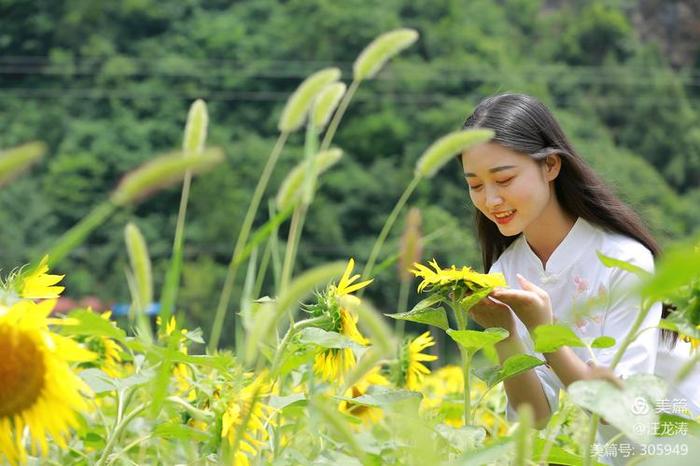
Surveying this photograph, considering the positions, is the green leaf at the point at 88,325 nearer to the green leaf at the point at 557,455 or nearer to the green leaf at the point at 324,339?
the green leaf at the point at 324,339

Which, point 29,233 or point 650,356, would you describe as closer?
point 650,356

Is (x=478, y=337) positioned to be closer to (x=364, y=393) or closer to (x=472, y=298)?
(x=472, y=298)

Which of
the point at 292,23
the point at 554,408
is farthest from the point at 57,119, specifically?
the point at 554,408

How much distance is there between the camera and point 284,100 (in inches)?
775

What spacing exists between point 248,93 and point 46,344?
63.7 ft

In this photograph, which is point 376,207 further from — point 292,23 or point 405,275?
point 405,275

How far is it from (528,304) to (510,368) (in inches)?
6.1

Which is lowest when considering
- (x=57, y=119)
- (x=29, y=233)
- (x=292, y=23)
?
(x=29, y=233)

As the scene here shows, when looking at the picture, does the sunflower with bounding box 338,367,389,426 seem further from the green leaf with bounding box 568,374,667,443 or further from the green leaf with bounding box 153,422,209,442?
the green leaf with bounding box 568,374,667,443

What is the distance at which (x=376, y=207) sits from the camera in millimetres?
18594

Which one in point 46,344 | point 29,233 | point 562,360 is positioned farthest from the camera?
point 29,233

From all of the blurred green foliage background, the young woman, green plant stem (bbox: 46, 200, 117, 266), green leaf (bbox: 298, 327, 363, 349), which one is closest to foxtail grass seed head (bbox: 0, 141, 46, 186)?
green plant stem (bbox: 46, 200, 117, 266)

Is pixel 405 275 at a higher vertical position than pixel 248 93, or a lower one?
higher

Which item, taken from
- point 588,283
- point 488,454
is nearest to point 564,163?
point 588,283
